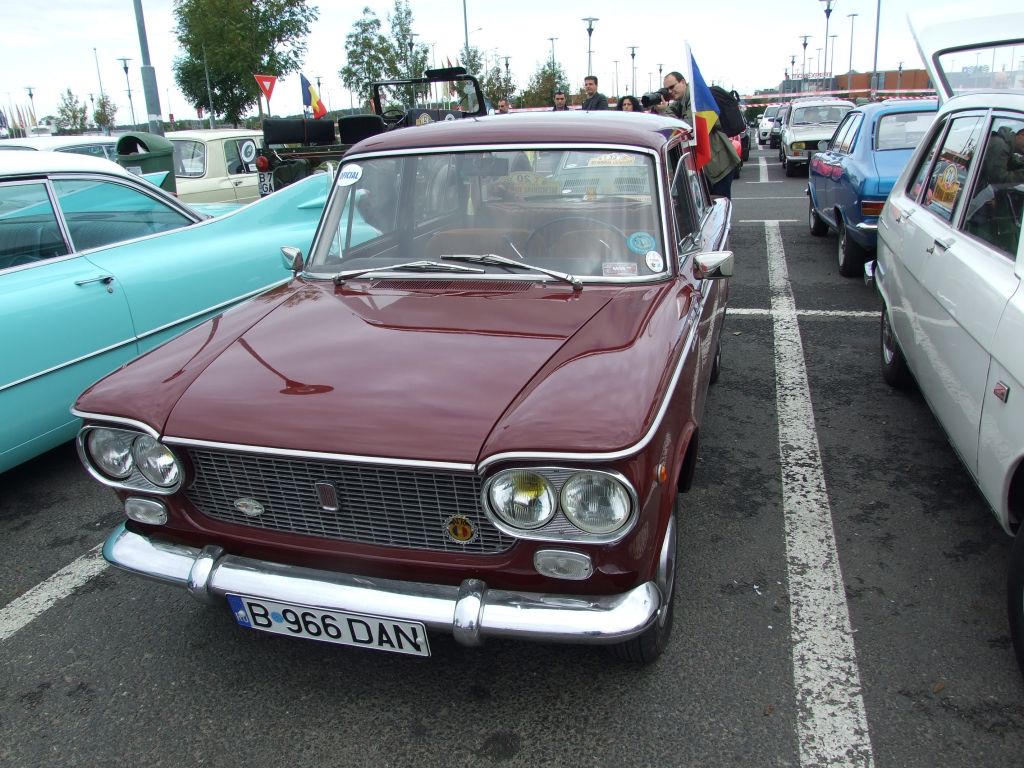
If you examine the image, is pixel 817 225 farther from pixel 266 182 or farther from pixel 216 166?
pixel 216 166

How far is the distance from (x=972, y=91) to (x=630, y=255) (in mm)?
2003

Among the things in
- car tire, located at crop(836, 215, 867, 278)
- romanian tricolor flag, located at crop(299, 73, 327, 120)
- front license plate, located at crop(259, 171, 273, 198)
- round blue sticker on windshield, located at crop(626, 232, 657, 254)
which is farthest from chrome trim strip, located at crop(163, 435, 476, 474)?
romanian tricolor flag, located at crop(299, 73, 327, 120)

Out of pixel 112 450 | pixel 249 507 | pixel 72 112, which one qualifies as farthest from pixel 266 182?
pixel 72 112

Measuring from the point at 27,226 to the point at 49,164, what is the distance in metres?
0.41

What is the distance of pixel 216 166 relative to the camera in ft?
31.8

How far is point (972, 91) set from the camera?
3.71 m

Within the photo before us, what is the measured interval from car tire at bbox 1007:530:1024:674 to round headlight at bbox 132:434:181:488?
8.17ft

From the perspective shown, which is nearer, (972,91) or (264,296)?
(264,296)

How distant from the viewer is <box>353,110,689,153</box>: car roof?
3254 millimetres

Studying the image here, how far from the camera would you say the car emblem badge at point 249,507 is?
235 cm

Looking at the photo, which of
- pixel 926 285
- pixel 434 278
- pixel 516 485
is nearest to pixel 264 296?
pixel 434 278

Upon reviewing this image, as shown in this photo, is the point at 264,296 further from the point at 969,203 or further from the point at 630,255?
the point at 969,203

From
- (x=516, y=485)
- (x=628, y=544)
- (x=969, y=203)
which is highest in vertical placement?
(x=969, y=203)

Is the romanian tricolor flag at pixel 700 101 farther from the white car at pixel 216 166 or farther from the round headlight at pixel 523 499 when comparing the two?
the white car at pixel 216 166
